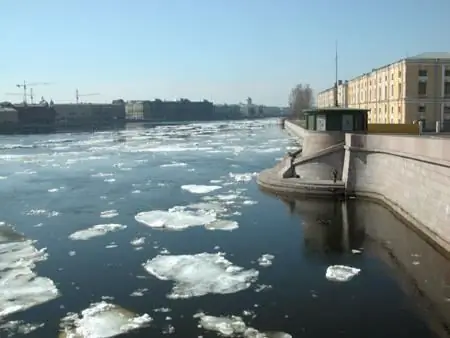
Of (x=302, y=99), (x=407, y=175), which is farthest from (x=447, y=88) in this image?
(x=302, y=99)

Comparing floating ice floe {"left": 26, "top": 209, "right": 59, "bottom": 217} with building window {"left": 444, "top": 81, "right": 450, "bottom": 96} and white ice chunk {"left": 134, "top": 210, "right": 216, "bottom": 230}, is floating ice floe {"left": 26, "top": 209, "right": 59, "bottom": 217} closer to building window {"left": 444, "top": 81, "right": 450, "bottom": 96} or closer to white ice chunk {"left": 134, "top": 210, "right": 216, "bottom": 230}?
white ice chunk {"left": 134, "top": 210, "right": 216, "bottom": 230}

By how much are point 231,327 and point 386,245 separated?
30.8ft

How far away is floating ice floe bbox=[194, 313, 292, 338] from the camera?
38.8 ft

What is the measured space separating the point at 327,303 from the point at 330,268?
123 inches

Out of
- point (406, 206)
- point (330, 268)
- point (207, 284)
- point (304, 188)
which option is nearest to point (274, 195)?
point (304, 188)

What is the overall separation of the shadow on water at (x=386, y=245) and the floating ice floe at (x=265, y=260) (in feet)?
5.01

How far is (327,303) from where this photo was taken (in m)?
13.8

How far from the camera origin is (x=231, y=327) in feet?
40.2

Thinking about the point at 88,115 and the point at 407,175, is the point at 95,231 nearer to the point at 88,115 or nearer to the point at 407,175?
the point at 407,175

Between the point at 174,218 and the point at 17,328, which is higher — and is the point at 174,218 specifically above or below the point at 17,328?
above

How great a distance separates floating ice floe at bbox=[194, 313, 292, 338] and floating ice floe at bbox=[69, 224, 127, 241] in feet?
30.3

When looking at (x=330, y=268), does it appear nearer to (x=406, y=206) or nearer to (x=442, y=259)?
(x=442, y=259)

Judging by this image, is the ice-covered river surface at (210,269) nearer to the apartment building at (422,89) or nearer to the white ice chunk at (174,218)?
the white ice chunk at (174,218)

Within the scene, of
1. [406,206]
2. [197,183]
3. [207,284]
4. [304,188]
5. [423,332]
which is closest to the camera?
[423,332]
